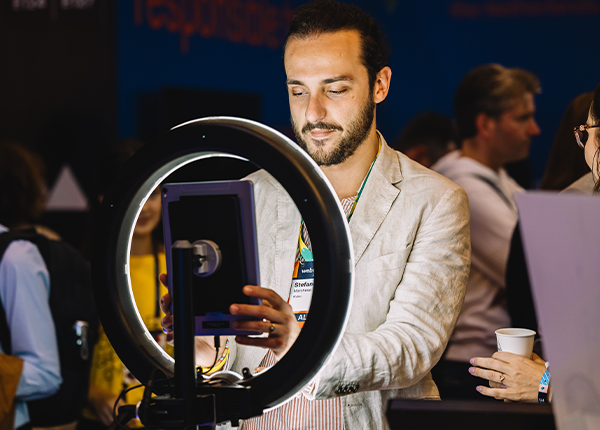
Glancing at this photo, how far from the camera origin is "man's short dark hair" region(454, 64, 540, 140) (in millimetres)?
2648

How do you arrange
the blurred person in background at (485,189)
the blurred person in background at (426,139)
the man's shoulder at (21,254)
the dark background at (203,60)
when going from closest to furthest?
the man's shoulder at (21,254), the blurred person in background at (485,189), the blurred person in background at (426,139), the dark background at (203,60)

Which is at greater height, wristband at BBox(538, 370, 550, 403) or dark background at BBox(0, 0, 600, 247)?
dark background at BBox(0, 0, 600, 247)

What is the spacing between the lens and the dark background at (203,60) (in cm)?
437

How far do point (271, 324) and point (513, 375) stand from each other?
554 millimetres

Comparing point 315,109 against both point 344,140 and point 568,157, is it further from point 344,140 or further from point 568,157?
point 568,157

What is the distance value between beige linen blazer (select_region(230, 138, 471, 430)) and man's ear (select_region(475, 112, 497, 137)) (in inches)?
53.5

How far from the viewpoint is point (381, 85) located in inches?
57.6

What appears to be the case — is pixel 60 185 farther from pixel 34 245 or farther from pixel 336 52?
pixel 336 52

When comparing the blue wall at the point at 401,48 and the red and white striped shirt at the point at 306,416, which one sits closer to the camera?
the red and white striped shirt at the point at 306,416

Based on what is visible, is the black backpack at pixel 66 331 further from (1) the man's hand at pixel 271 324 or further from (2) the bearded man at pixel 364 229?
(1) the man's hand at pixel 271 324

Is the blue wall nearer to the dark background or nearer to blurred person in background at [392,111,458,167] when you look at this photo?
the dark background

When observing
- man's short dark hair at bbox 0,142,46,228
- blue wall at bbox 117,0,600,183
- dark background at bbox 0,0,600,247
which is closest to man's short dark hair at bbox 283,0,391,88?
man's short dark hair at bbox 0,142,46,228

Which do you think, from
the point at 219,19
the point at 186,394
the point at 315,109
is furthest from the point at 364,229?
the point at 219,19

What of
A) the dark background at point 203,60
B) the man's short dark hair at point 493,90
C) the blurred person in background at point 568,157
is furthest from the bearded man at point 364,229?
the dark background at point 203,60
